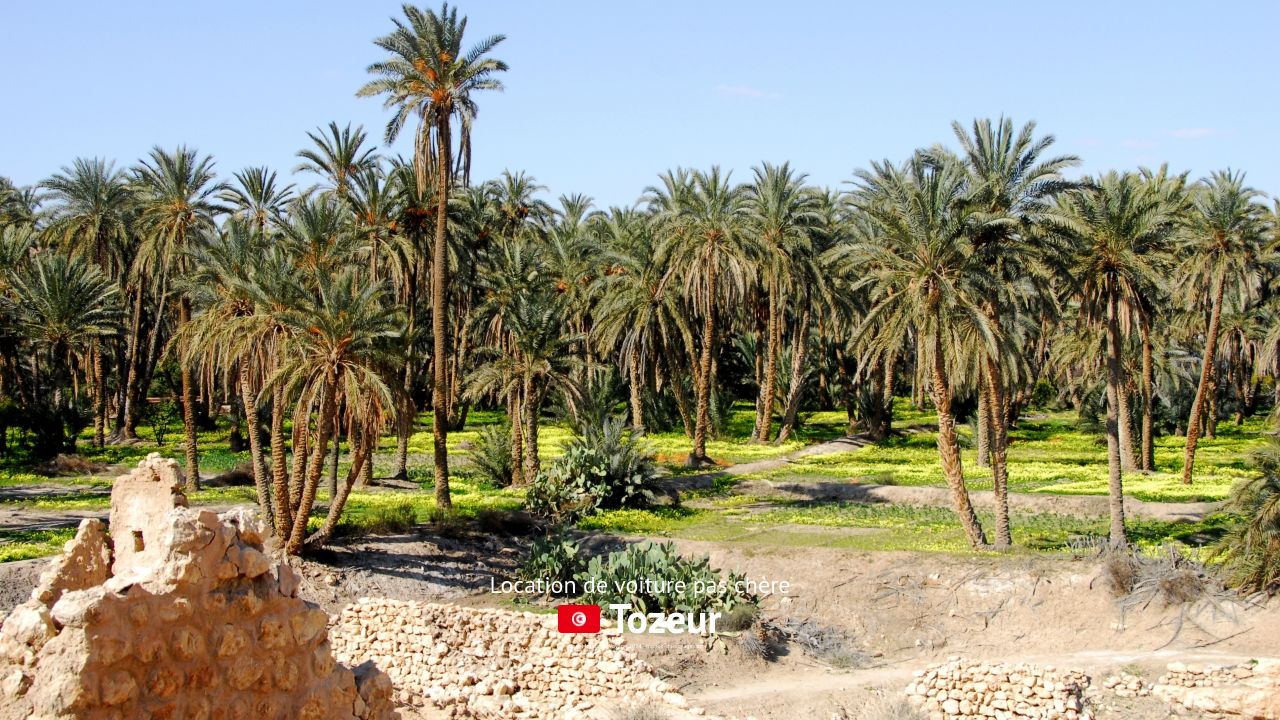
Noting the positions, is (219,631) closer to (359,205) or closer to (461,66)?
(461,66)

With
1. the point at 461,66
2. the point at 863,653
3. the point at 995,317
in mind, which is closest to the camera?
the point at 863,653

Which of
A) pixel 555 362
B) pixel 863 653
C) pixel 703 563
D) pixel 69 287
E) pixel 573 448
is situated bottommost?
pixel 863 653

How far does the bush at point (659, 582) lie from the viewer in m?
20.4

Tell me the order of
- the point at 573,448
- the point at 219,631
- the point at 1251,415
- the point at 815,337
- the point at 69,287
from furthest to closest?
1. the point at 1251,415
2. the point at 815,337
3. the point at 69,287
4. the point at 573,448
5. the point at 219,631

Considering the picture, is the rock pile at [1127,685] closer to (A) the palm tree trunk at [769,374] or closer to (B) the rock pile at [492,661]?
(B) the rock pile at [492,661]

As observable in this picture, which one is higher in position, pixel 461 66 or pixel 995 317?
pixel 461 66

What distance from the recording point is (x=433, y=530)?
1004 inches

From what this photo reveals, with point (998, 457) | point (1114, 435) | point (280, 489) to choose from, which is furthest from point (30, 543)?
point (1114, 435)

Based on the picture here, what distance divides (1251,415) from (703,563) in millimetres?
50196

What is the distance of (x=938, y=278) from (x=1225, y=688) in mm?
9080

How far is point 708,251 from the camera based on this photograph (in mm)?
38344

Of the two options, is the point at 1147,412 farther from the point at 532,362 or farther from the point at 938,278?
the point at 532,362

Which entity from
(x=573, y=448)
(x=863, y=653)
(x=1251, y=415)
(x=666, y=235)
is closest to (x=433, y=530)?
(x=573, y=448)

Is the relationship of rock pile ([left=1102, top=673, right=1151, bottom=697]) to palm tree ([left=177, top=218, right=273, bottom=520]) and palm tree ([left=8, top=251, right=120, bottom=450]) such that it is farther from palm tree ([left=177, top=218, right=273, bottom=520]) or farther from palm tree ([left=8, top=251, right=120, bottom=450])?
palm tree ([left=8, top=251, right=120, bottom=450])
